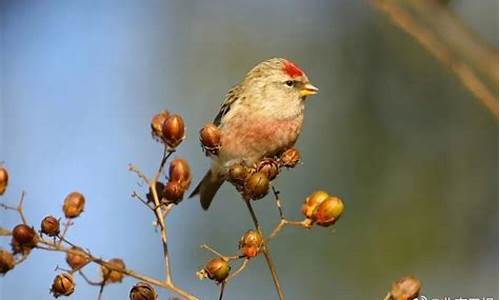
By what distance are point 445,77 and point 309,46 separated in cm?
64

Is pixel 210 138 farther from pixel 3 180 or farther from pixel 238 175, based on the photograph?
pixel 3 180

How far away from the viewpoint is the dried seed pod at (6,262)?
4.37 feet

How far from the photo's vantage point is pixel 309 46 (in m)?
3.98

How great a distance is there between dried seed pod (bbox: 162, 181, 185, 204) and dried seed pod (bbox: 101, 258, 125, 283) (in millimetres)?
140

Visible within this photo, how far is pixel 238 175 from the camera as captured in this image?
1.59 meters

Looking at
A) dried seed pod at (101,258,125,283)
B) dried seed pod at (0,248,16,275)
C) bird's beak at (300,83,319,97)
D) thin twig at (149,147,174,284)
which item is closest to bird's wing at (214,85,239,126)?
bird's beak at (300,83,319,97)

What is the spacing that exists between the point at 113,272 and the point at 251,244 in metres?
0.23

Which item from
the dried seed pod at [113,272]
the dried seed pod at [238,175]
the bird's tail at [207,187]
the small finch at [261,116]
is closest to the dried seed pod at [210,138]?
the dried seed pod at [238,175]

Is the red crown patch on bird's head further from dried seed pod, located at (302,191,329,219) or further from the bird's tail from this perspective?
dried seed pod, located at (302,191,329,219)

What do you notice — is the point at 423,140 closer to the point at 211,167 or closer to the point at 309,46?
the point at 309,46

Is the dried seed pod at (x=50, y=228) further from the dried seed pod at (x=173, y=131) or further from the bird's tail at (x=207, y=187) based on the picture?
the bird's tail at (x=207, y=187)

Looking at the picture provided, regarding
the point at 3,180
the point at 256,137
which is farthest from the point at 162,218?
the point at 256,137

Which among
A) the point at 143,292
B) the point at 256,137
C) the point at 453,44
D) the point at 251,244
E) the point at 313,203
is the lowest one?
the point at 143,292

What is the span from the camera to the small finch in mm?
2104
